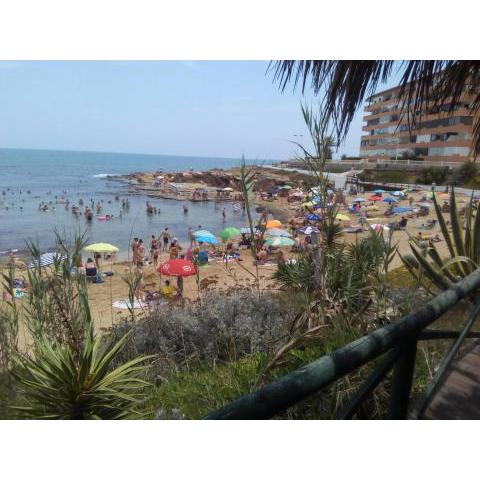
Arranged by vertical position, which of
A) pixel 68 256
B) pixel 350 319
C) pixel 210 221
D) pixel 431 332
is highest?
pixel 431 332

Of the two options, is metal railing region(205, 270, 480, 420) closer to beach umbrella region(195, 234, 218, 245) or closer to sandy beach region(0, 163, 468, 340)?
sandy beach region(0, 163, 468, 340)

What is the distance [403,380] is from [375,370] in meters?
0.13

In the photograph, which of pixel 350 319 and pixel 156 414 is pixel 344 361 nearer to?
pixel 156 414

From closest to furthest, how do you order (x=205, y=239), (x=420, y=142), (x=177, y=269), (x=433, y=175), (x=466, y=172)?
(x=177, y=269)
(x=205, y=239)
(x=466, y=172)
(x=433, y=175)
(x=420, y=142)

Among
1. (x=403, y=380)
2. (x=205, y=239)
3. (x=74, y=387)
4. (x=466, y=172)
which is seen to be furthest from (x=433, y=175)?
(x=403, y=380)

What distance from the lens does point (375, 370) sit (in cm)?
101

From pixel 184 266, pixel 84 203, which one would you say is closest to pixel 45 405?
pixel 184 266

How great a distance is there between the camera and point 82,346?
2.76m

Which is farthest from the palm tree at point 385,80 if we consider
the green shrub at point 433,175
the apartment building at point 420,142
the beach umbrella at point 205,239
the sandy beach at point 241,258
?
the green shrub at point 433,175

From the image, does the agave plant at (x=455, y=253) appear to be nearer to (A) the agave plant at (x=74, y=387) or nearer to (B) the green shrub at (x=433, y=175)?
(A) the agave plant at (x=74, y=387)

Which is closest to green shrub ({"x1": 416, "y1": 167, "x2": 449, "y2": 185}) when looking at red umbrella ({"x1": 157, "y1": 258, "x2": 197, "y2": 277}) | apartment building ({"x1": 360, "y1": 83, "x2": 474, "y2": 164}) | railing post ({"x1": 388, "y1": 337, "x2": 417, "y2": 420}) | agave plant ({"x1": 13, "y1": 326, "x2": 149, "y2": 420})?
apartment building ({"x1": 360, "y1": 83, "x2": 474, "y2": 164})

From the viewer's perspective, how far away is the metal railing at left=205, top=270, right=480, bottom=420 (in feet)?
2.46

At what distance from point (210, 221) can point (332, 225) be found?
94.2 feet

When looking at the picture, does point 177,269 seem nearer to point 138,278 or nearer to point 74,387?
point 138,278
